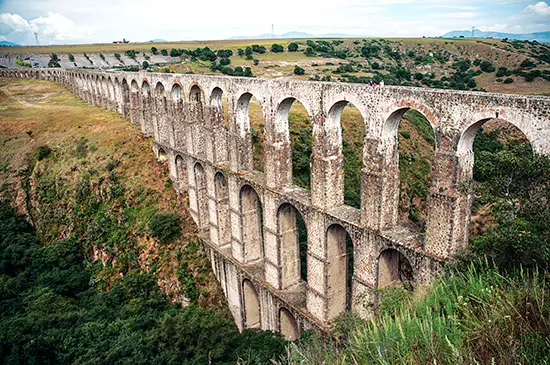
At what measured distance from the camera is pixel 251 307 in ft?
89.0

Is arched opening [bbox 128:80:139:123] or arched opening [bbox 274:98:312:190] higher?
arched opening [bbox 128:80:139:123]

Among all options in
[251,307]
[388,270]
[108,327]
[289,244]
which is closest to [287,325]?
[251,307]

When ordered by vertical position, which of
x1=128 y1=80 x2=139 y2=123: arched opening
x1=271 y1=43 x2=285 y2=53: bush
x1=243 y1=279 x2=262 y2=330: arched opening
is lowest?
x1=243 y1=279 x2=262 y2=330: arched opening

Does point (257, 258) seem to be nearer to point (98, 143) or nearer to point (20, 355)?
point (20, 355)

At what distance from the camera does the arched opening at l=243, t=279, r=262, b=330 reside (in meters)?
26.7

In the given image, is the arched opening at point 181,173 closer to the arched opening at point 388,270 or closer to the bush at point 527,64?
the arched opening at point 388,270

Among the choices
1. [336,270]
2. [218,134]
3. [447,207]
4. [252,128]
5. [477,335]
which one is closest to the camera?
[477,335]

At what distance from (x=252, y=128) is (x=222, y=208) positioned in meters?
12.0

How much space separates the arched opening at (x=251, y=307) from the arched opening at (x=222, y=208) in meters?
4.26

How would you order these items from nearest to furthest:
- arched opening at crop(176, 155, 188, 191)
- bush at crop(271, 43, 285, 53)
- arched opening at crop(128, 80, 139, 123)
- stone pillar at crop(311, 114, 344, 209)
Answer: stone pillar at crop(311, 114, 344, 209)
arched opening at crop(176, 155, 188, 191)
arched opening at crop(128, 80, 139, 123)
bush at crop(271, 43, 285, 53)

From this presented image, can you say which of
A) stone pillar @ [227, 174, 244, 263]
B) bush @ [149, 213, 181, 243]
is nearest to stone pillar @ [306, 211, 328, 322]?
stone pillar @ [227, 174, 244, 263]

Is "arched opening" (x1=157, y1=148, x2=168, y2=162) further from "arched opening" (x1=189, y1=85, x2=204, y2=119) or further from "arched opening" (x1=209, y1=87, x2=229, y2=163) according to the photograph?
"arched opening" (x1=209, y1=87, x2=229, y2=163)

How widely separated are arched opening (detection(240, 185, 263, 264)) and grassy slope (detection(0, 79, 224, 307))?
186 inches

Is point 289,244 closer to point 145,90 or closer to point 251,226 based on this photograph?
point 251,226
